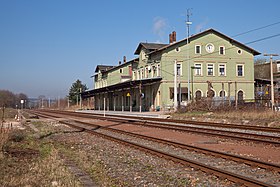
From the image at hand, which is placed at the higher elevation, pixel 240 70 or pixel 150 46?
pixel 150 46

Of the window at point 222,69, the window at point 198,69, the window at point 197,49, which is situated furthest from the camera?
the window at point 222,69

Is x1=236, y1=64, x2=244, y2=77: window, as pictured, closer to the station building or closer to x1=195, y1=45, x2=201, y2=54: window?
the station building

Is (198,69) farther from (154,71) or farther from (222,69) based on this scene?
(154,71)

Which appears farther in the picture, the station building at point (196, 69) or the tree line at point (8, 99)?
the station building at point (196, 69)

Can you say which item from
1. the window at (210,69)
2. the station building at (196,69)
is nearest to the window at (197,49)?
the station building at (196,69)

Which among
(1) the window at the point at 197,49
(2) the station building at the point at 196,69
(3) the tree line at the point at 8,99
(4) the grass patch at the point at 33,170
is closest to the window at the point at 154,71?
(2) the station building at the point at 196,69

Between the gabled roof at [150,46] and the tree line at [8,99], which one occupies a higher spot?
the gabled roof at [150,46]

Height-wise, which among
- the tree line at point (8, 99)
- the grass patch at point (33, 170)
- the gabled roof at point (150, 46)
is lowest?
the grass patch at point (33, 170)

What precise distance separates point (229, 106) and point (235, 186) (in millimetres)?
25190

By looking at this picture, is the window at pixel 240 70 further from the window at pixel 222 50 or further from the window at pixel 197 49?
the window at pixel 197 49

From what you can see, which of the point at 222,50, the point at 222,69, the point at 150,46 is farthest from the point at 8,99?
the point at 222,50

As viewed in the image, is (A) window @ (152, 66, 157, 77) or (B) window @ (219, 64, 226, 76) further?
(A) window @ (152, 66, 157, 77)

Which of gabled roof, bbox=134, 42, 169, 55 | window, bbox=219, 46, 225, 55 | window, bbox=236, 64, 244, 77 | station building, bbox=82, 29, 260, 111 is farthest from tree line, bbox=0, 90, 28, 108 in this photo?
window, bbox=236, 64, 244, 77

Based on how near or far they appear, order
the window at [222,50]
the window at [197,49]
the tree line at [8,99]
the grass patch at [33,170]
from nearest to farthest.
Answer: the grass patch at [33,170] < the tree line at [8,99] < the window at [197,49] < the window at [222,50]
